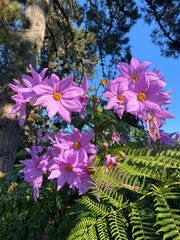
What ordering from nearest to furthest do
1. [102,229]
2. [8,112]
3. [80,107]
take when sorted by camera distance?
[102,229]
[80,107]
[8,112]

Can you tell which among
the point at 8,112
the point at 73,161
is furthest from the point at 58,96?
the point at 8,112

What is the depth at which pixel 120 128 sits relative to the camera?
2.99 feet

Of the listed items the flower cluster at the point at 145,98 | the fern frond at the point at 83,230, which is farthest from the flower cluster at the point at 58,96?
the fern frond at the point at 83,230

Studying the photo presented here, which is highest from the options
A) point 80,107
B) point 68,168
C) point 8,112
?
point 8,112

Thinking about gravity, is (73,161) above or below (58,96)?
below

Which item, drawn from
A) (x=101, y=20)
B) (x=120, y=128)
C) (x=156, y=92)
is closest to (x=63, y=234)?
(x=120, y=128)

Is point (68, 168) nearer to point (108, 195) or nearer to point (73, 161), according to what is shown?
point (73, 161)

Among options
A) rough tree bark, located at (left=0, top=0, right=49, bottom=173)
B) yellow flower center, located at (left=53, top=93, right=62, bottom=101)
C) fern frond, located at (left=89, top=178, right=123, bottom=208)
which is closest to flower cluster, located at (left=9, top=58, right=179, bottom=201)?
yellow flower center, located at (left=53, top=93, right=62, bottom=101)

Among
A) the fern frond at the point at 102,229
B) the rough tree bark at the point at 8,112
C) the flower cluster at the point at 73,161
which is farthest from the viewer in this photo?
the rough tree bark at the point at 8,112

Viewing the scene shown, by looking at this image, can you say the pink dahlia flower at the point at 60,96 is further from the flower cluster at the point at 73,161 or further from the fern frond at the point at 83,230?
the fern frond at the point at 83,230

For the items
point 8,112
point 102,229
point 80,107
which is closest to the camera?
point 102,229

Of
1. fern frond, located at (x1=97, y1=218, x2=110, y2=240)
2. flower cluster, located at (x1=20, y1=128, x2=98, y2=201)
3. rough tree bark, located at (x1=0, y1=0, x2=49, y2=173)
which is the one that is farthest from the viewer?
rough tree bark, located at (x1=0, y1=0, x2=49, y2=173)

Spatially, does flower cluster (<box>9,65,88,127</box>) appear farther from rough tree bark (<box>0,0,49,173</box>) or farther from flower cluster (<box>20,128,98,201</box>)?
rough tree bark (<box>0,0,49,173</box>)

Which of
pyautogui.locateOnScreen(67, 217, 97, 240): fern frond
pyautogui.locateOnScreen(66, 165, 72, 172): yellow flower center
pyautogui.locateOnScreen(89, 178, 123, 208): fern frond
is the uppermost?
pyautogui.locateOnScreen(66, 165, 72, 172): yellow flower center
